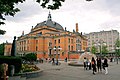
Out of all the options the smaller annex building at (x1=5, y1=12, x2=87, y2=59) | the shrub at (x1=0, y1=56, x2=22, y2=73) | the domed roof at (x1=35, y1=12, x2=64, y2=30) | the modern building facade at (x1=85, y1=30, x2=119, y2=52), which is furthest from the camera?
the modern building facade at (x1=85, y1=30, x2=119, y2=52)

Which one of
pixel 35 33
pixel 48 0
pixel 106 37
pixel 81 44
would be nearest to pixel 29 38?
pixel 35 33

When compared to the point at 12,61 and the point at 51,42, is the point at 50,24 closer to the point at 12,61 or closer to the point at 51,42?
the point at 51,42

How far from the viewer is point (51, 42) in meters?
80.3

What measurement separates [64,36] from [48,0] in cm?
6645

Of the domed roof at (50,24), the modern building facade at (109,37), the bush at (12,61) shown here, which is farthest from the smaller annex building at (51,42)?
the bush at (12,61)

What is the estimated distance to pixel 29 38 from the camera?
8138 centimetres

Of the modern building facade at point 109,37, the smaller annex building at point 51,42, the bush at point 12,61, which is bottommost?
the bush at point 12,61

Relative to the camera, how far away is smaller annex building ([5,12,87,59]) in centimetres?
7499

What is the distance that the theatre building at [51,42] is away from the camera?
2953 inches

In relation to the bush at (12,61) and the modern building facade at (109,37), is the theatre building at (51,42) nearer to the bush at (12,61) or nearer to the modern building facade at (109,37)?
the modern building facade at (109,37)

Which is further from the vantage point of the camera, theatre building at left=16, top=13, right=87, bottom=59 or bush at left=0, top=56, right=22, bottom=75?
theatre building at left=16, top=13, right=87, bottom=59

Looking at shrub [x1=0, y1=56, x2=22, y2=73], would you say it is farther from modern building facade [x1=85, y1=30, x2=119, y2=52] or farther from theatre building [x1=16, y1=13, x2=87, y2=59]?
modern building facade [x1=85, y1=30, x2=119, y2=52]

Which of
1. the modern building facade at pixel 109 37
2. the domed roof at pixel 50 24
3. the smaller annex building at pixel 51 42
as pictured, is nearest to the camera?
the smaller annex building at pixel 51 42

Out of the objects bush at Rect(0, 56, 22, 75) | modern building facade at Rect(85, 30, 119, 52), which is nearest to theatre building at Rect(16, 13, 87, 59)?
modern building facade at Rect(85, 30, 119, 52)
